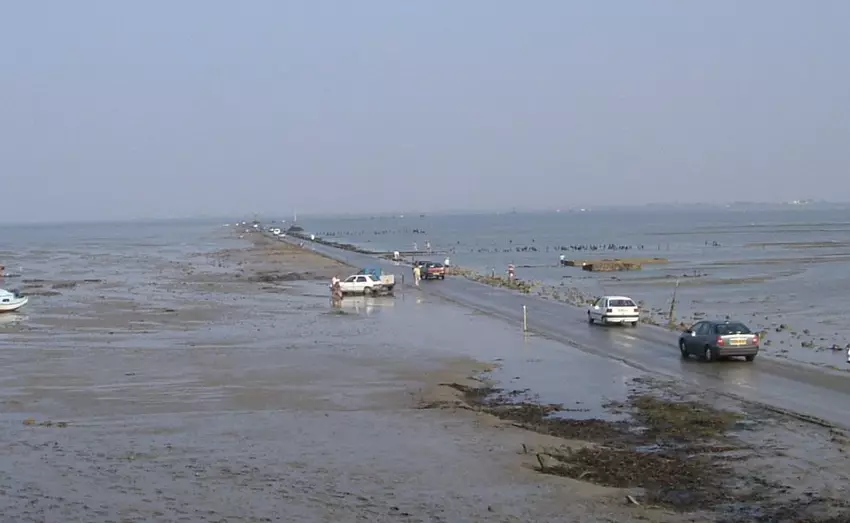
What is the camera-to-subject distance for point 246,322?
151ft

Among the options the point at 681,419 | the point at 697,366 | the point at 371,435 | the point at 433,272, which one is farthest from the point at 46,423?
the point at 433,272

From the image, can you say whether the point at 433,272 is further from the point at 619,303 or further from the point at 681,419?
the point at 681,419

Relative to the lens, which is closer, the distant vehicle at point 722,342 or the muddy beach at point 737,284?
the distant vehicle at point 722,342

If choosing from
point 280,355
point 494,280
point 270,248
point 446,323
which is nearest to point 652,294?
point 494,280

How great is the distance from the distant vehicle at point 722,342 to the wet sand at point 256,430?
22.8 feet

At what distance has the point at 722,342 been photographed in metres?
31.3

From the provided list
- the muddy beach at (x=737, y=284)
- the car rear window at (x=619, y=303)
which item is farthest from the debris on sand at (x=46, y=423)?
the car rear window at (x=619, y=303)

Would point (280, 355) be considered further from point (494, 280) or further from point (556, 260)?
point (556, 260)

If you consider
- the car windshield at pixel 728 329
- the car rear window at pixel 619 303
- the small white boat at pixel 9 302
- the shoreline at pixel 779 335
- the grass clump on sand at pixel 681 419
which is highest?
the car windshield at pixel 728 329

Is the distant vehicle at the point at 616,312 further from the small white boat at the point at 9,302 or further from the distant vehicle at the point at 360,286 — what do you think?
the small white boat at the point at 9,302

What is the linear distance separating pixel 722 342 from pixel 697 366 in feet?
3.83

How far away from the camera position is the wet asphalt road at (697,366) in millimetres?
24219

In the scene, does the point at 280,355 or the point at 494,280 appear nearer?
the point at 280,355

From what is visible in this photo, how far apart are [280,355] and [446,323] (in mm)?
12086
